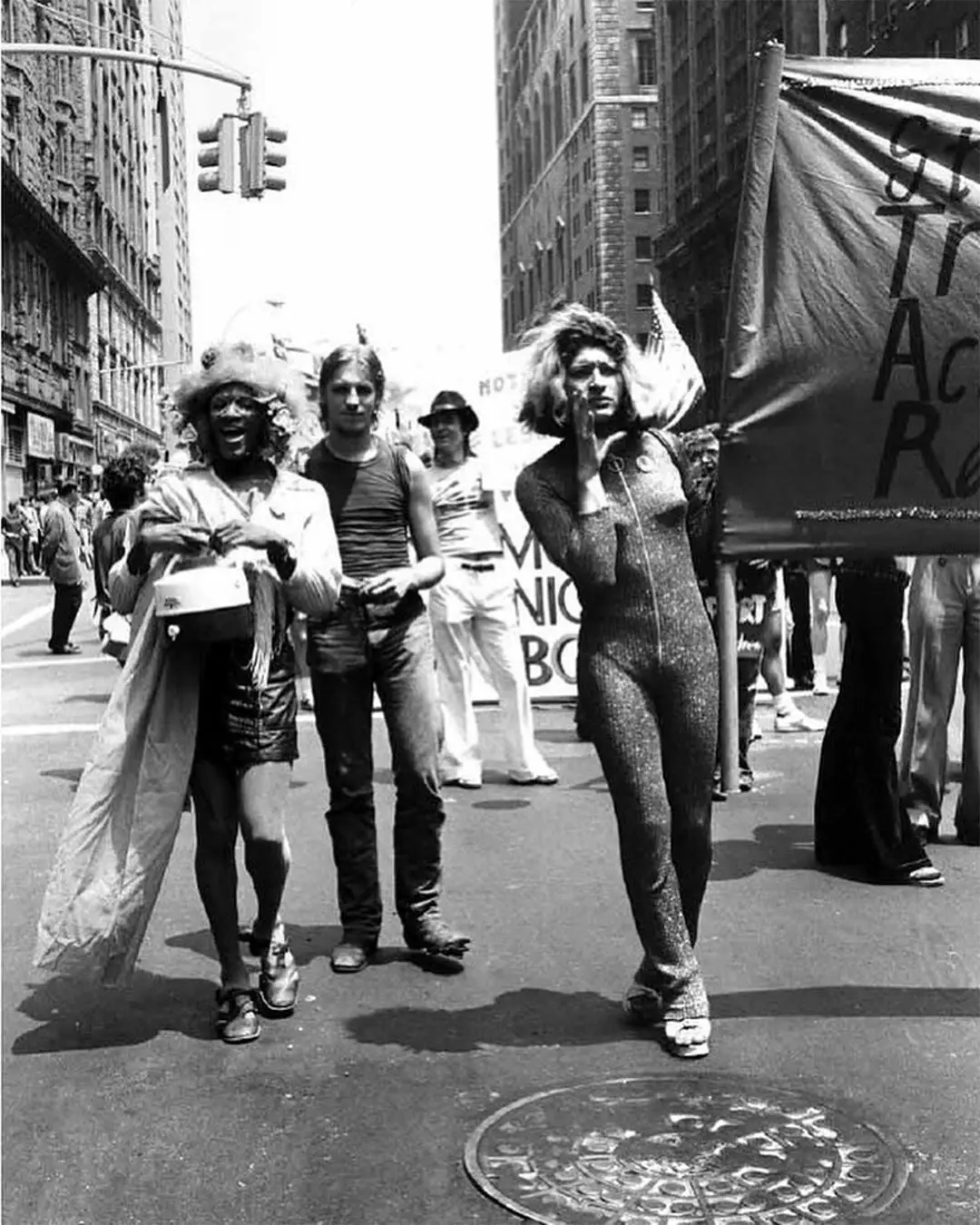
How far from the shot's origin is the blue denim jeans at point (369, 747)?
193 inches

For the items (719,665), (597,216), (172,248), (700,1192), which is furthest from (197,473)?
(597,216)

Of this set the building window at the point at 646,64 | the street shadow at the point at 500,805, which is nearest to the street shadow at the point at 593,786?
the street shadow at the point at 500,805

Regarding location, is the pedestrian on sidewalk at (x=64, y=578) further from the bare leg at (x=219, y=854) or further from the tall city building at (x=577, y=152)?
the bare leg at (x=219, y=854)

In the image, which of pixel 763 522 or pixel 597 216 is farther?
pixel 597 216

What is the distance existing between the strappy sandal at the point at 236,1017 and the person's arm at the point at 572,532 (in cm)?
150

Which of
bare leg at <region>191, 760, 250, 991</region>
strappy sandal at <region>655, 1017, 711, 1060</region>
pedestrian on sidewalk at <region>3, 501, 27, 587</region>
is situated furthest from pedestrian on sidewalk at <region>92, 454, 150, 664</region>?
pedestrian on sidewalk at <region>3, 501, 27, 587</region>

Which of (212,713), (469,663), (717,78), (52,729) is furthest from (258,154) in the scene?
(717,78)

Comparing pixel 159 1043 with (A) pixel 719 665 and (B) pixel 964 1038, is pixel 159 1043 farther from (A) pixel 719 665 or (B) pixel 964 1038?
(B) pixel 964 1038

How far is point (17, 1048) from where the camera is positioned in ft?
13.7

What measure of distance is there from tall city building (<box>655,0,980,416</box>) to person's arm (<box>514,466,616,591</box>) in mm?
21122

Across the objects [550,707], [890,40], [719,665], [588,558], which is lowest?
[550,707]

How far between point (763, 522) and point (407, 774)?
1.57 meters

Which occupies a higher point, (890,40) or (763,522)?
(890,40)

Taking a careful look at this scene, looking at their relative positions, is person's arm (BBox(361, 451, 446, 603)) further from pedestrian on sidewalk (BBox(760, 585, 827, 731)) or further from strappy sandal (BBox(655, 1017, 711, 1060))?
pedestrian on sidewalk (BBox(760, 585, 827, 731))
